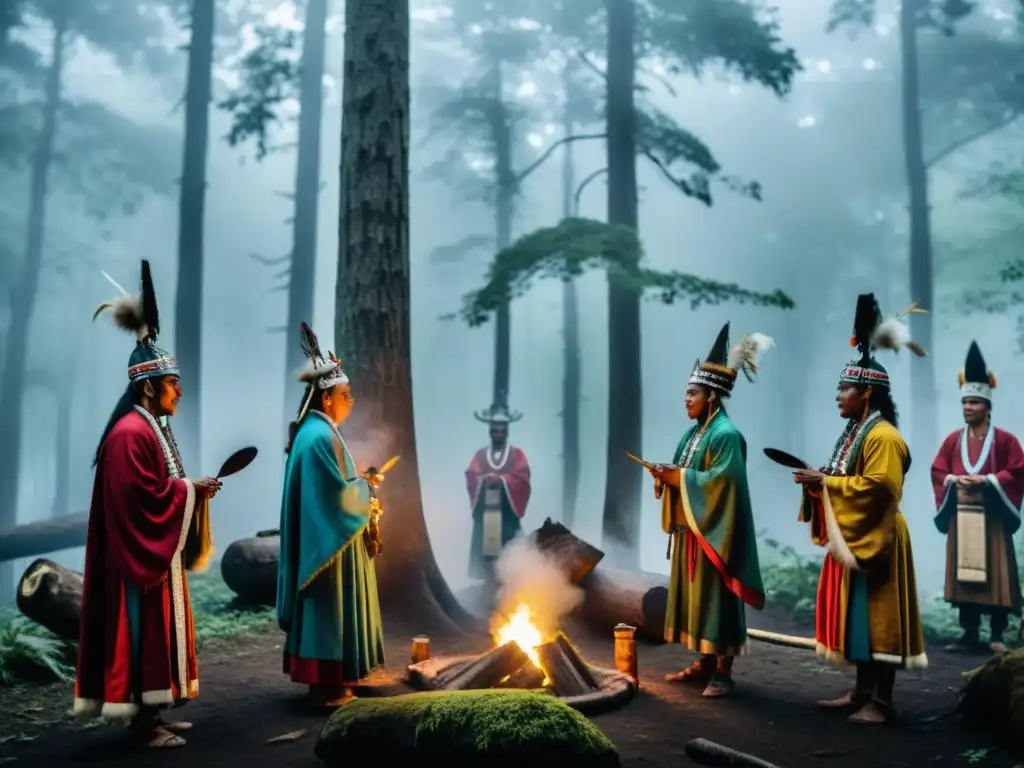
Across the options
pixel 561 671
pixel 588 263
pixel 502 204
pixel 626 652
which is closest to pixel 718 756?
pixel 561 671

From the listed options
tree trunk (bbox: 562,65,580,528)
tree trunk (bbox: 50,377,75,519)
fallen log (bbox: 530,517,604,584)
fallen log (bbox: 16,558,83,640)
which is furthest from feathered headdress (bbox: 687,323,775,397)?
tree trunk (bbox: 50,377,75,519)

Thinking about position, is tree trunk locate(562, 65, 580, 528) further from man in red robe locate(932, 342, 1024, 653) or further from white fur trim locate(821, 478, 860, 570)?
white fur trim locate(821, 478, 860, 570)

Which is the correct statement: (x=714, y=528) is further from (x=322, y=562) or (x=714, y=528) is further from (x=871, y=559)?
(x=322, y=562)

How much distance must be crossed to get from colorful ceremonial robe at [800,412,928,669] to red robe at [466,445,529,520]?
6.64 m

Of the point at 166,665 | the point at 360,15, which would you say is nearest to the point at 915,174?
the point at 360,15

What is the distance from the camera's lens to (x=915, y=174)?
617 inches

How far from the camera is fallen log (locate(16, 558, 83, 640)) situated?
679cm

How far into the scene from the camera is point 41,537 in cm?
1066

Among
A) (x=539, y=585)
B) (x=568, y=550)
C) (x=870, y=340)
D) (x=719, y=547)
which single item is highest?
(x=870, y=340)

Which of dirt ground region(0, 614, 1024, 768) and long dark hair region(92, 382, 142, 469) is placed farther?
long dark hair region(92, 382, 142, 469)

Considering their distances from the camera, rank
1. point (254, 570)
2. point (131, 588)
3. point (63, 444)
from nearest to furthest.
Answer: point (131, 588) → point (254, 570) → point (63, 444)

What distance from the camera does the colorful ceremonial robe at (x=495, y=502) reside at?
1183cm

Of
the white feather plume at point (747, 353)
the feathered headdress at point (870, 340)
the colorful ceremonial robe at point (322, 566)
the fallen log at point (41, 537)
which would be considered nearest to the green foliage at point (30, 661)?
the colorful ceremonial robe at point (322, 566)

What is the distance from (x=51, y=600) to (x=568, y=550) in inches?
180
